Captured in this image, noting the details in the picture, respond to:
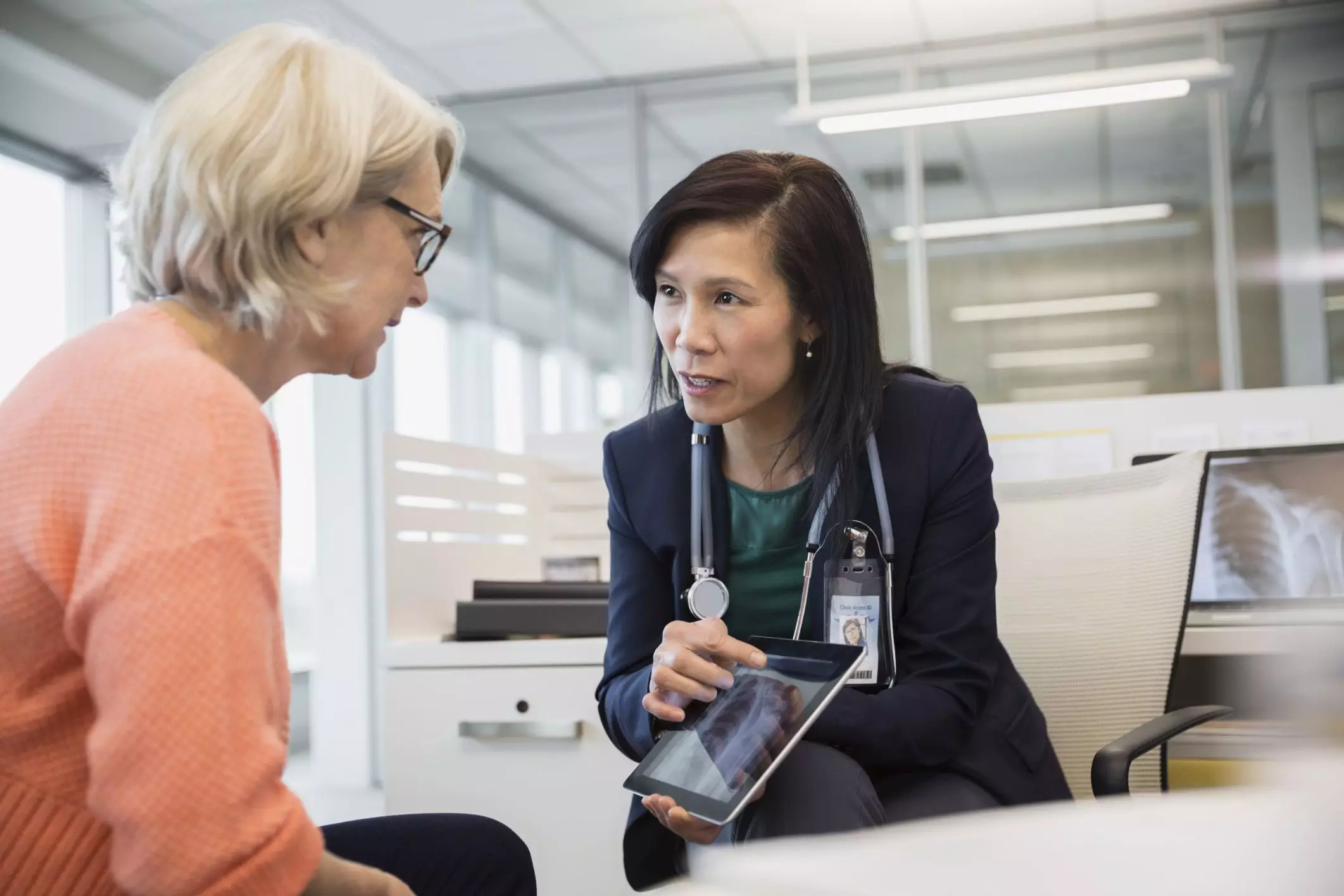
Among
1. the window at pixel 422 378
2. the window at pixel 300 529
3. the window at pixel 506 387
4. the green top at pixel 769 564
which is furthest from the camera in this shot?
the window at pixel 506 387

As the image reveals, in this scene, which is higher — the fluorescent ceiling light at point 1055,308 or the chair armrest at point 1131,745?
the fluorescent ceiling light at point 1055,308

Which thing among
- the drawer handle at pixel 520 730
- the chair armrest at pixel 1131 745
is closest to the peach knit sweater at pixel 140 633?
the chair armrest at pixel 1131 745

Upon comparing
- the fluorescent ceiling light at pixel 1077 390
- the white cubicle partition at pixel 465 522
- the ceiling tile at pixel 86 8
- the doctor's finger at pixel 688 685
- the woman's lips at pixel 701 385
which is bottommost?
the doctor's finger at pixel 688 685

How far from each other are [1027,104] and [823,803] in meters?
3.63

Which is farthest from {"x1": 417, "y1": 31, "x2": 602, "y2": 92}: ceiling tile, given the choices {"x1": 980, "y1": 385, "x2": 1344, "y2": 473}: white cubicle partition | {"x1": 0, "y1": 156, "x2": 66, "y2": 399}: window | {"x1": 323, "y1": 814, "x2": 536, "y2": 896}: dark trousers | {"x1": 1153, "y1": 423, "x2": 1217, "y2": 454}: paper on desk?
{"x1": 323, "y1": 814, "x2": 536, "y2": 896}: dark trousers

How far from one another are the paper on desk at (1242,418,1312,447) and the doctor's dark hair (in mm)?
1150

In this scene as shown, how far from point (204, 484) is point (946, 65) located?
4.73m

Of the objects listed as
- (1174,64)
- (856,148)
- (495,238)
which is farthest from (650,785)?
(495,238)

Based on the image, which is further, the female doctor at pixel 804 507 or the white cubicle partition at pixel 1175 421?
the white cubicle partition at pixel 1175 421

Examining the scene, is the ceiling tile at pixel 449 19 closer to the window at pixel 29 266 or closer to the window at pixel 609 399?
the window at pixel 29 266

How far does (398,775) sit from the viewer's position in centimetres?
190

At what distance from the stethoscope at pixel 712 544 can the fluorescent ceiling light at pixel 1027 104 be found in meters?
3.21

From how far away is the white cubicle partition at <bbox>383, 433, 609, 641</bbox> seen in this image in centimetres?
A: 212

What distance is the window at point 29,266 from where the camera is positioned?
4793 millimetres
